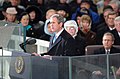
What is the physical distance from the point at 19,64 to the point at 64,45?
1.44 metres

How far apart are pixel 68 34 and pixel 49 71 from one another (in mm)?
1516

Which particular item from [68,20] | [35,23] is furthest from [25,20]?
[68,20]

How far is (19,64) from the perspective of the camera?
932 centimetres

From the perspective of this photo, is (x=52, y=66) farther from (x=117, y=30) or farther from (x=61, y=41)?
(x=117, y=30)

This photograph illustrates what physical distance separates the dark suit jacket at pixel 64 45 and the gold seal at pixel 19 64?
1.34 meters

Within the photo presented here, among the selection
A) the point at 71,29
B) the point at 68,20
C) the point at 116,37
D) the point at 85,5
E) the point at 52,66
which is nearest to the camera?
the point at 52,66

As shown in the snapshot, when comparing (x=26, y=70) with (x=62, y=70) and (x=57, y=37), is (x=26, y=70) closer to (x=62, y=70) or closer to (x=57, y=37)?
(x=62, y=70)

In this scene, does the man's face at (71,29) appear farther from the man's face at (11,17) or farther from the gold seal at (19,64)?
the man's face at (11,17)

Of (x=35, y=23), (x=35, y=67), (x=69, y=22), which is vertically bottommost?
(x=35, y=67)

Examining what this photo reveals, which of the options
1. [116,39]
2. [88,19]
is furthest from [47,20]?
[116,39]

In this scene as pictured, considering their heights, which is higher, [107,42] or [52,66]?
[107,42]

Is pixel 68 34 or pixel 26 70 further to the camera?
pixel 68 34

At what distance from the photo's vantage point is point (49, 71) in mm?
9305

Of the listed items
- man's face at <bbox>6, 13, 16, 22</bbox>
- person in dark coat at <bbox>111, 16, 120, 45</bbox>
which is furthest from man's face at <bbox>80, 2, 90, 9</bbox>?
person in dark coat at <bbox>111, 16, 120, 45</bbox>
